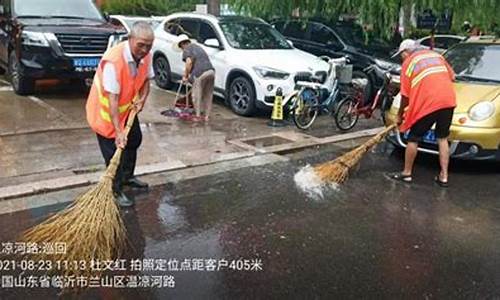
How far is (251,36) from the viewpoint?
31.8 feet

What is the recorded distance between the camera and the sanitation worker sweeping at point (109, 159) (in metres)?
3.81

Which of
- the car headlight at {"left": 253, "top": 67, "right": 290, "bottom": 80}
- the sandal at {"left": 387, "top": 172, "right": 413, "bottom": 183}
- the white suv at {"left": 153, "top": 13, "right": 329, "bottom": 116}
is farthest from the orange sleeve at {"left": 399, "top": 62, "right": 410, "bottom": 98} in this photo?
the car headlight at {"left": 253, "top": 67, "right": 290, "bottom": 80}

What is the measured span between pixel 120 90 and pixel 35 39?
506 cm

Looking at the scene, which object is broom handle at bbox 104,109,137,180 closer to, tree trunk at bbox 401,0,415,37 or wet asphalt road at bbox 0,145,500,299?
wet asphalt road at bbox 0,145,500,299

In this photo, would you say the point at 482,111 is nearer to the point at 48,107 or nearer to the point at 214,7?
the point at 48,107

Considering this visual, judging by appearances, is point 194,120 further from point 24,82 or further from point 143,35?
point 143,35

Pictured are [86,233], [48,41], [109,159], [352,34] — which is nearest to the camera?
[86,233]

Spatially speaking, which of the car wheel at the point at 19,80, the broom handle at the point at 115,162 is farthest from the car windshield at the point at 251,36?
the broom handle at the point at 115,162

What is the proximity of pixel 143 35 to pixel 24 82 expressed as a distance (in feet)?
18.2

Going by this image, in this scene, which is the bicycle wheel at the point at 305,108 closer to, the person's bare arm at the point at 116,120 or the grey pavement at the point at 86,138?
the grey pavement at the point at 86,138

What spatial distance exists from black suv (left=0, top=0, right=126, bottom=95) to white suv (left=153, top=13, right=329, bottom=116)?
130 cm

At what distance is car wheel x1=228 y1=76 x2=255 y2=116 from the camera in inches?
342

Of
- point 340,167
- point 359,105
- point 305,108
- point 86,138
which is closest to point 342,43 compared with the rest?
point 359,105

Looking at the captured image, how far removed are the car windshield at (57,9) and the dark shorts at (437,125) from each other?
6638mm
